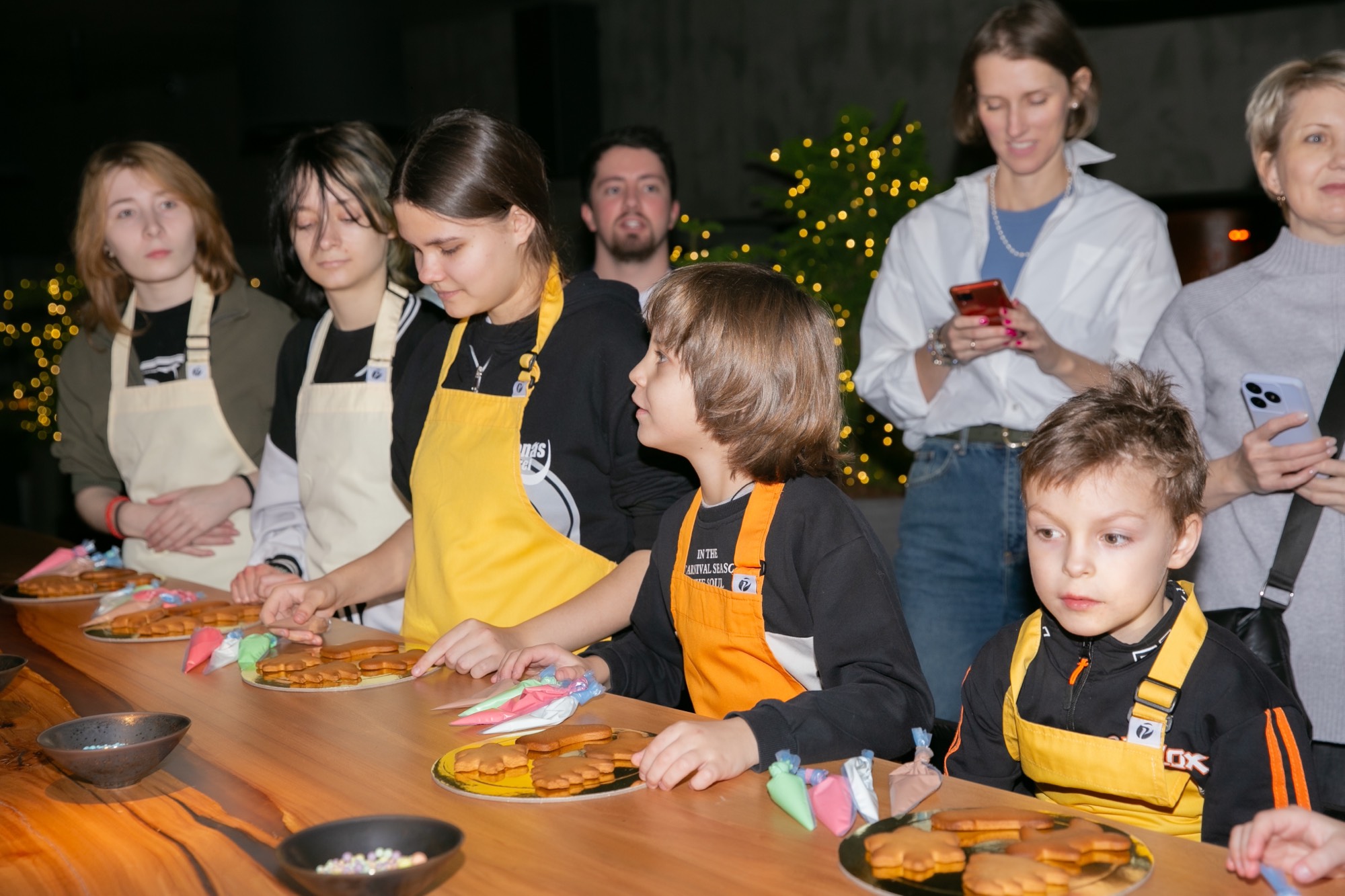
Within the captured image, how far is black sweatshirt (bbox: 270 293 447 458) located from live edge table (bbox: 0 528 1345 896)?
37.2 inches

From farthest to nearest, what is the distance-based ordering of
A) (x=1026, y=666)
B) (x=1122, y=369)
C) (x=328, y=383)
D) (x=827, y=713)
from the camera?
(x=328, y=383)
(x=1122, y=369)
(x=1026, y=666)
(x=827, y=713)

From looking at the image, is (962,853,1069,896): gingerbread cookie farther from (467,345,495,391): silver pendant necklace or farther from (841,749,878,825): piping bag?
(467,345,495,391): silver pendant necklace

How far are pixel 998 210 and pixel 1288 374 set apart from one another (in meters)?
0.82

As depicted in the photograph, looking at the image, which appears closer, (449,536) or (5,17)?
(449,536)

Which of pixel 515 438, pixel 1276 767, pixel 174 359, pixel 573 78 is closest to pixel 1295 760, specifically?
pixel 1276 767

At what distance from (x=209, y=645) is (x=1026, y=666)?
46.9 inches

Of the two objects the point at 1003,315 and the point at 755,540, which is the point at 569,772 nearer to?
the point at 755,540

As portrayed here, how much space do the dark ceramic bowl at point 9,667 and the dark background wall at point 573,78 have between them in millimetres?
1177

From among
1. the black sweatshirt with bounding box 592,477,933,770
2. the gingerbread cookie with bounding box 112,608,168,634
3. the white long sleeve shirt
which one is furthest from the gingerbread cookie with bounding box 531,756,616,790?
the white long sleeve shirt

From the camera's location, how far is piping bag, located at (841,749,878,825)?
1.23m

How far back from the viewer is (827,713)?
146 cm

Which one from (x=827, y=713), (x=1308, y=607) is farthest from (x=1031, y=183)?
(x=827, y=713)

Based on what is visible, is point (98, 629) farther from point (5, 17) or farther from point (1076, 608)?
point (5, 17)

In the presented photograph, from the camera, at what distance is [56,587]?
251cm
